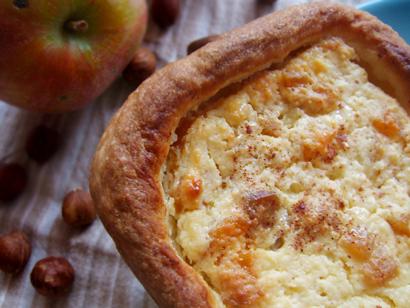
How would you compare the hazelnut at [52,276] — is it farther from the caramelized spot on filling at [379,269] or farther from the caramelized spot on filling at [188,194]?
the caramelized spot on filling at [379,269]

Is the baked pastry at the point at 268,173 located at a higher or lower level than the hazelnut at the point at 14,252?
higher

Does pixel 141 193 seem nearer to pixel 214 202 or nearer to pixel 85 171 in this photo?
pixel 214 202

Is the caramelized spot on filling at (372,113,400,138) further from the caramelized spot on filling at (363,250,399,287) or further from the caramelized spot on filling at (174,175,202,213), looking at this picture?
the caramelized spot on filling at (174,175,202,213)

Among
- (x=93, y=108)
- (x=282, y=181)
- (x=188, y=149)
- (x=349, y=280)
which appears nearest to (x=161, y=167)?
(x=188, y=149)

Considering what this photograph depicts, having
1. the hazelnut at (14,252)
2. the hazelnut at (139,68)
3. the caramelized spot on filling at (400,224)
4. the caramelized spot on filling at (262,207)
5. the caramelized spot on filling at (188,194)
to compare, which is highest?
the caramelized spot on filling at (400,224)

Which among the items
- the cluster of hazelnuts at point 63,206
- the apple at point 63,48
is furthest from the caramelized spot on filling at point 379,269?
the apple at point 63,48

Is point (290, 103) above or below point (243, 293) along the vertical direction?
above

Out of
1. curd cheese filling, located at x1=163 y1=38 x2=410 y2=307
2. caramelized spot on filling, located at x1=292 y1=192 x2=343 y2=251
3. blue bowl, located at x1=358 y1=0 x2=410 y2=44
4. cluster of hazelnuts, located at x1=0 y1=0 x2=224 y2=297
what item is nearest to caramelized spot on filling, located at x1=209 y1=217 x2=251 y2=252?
curd cheese filling, located at x1=163 y1=38 x2=410 y2=307
